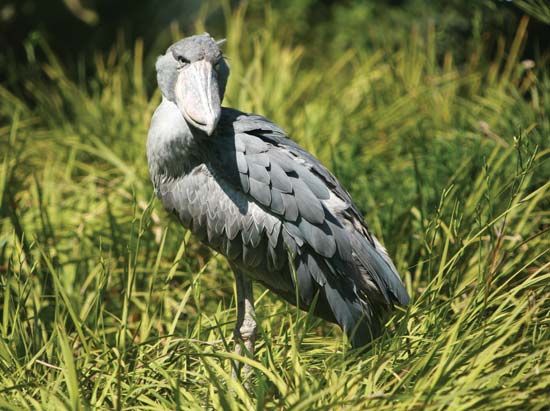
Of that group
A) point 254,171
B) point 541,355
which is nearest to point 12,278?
point 254,171

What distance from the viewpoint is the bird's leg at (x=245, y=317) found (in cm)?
253

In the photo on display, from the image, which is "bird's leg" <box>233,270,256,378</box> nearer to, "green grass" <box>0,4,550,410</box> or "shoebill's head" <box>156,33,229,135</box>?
"green grass" <box>0,4,550,410</box>

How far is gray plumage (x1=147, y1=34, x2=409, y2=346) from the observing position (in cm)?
235

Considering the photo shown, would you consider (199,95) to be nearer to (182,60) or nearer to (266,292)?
(182,60)

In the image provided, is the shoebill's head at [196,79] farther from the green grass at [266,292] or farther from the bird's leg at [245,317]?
the bird's leg at [245,317]

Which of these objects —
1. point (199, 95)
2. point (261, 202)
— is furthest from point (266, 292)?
point (199, 95)

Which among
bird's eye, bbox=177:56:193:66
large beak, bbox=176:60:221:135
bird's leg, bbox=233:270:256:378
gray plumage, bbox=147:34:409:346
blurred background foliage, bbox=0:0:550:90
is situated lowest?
bird's leg, bbox=233:270:256:378

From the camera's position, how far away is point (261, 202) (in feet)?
7.77

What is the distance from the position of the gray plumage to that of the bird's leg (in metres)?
0.10

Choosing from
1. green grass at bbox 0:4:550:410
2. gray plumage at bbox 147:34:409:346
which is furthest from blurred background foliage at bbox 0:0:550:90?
gray plumage at bbox 147:34:409:346

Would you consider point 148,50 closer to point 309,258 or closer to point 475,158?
point 475,158

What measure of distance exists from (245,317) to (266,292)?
1.21 ft

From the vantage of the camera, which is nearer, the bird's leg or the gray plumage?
the gray plumage

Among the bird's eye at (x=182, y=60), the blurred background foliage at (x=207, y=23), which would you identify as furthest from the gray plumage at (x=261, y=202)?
the blurred background foliage at (x=207, y=23)
